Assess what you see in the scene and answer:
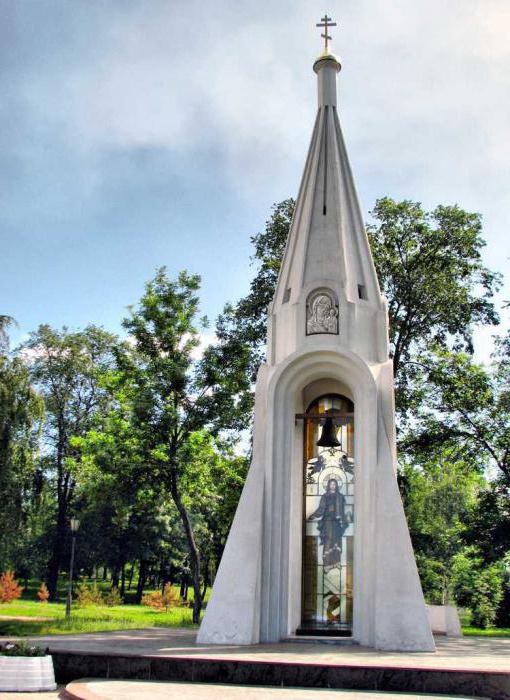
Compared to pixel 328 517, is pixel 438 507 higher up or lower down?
higher up

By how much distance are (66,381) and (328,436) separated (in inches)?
992

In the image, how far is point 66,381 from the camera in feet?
115

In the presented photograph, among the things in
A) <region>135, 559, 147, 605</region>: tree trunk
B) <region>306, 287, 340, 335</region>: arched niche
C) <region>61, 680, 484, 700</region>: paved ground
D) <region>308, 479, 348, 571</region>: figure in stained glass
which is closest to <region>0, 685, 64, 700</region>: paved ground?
<region>61, 680, 484, 700</region>: paved ground

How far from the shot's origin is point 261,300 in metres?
20.9

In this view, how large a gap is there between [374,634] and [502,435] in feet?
35.4

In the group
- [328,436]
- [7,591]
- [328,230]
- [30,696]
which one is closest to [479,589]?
[328,436]

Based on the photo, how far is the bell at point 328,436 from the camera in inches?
487

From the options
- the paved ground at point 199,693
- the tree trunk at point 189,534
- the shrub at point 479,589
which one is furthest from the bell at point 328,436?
the shrub at point 479,589

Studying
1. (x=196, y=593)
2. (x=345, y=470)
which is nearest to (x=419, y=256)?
(x=345, y=470)

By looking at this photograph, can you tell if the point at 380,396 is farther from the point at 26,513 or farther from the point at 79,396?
the point at 79,396

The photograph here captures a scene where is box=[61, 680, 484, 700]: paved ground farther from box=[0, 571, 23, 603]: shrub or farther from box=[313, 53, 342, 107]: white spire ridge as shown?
box=[0, 571, 23, 603]: shrub

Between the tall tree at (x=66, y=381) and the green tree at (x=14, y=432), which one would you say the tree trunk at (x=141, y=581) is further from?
the green tree at (x=14, y=432)

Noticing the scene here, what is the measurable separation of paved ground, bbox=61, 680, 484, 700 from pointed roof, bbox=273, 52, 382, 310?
22.6 feet

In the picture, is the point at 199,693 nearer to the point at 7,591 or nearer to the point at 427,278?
the point at 427,278
